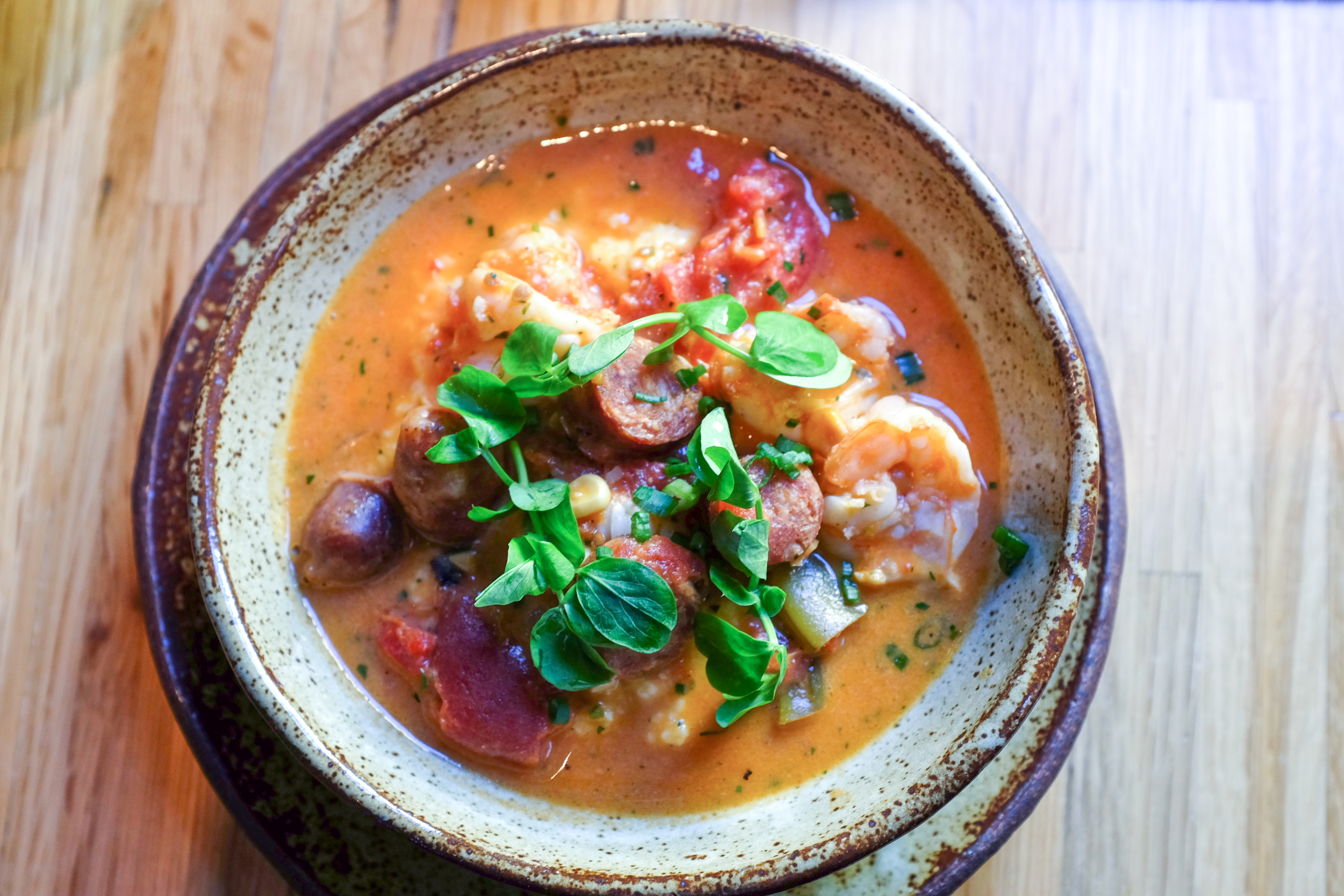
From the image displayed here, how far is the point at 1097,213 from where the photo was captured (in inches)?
129

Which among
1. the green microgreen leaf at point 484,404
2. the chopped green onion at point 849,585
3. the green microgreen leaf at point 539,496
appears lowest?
the chopped green onion at point 849,585

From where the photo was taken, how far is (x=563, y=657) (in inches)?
92.3

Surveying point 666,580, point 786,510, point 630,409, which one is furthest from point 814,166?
point 666,580

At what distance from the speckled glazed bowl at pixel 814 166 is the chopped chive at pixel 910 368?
167mm

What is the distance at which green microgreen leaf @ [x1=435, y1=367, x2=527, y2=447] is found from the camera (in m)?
2.40

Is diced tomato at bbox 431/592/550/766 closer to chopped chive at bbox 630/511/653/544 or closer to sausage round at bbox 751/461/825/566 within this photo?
chopped chive at bbox 630/511/653/544

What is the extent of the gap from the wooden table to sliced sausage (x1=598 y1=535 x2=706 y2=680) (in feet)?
4.24

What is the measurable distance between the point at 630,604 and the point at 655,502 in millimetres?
388

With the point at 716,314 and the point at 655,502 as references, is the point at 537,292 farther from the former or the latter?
the point at 655,502

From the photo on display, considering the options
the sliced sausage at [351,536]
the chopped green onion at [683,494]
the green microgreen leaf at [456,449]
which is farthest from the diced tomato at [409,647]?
the chopped green onion at [683,494]

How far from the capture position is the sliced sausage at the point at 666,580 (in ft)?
7.93

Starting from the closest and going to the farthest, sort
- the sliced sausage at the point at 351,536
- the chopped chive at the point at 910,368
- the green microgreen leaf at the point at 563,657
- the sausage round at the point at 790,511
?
the green microgreen leaf at the point at 563,657, the sausage round at the point at 790,511, the sliced sausage at the point at 351,536, the chopped chive at the point at 910,368

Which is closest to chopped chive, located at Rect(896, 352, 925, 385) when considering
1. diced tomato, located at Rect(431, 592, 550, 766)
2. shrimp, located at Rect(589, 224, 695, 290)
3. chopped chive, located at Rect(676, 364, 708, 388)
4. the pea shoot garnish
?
the pea shoot garnish

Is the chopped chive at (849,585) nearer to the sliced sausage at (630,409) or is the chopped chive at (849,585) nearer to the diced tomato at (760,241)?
the sliced sausage at (630,409)
